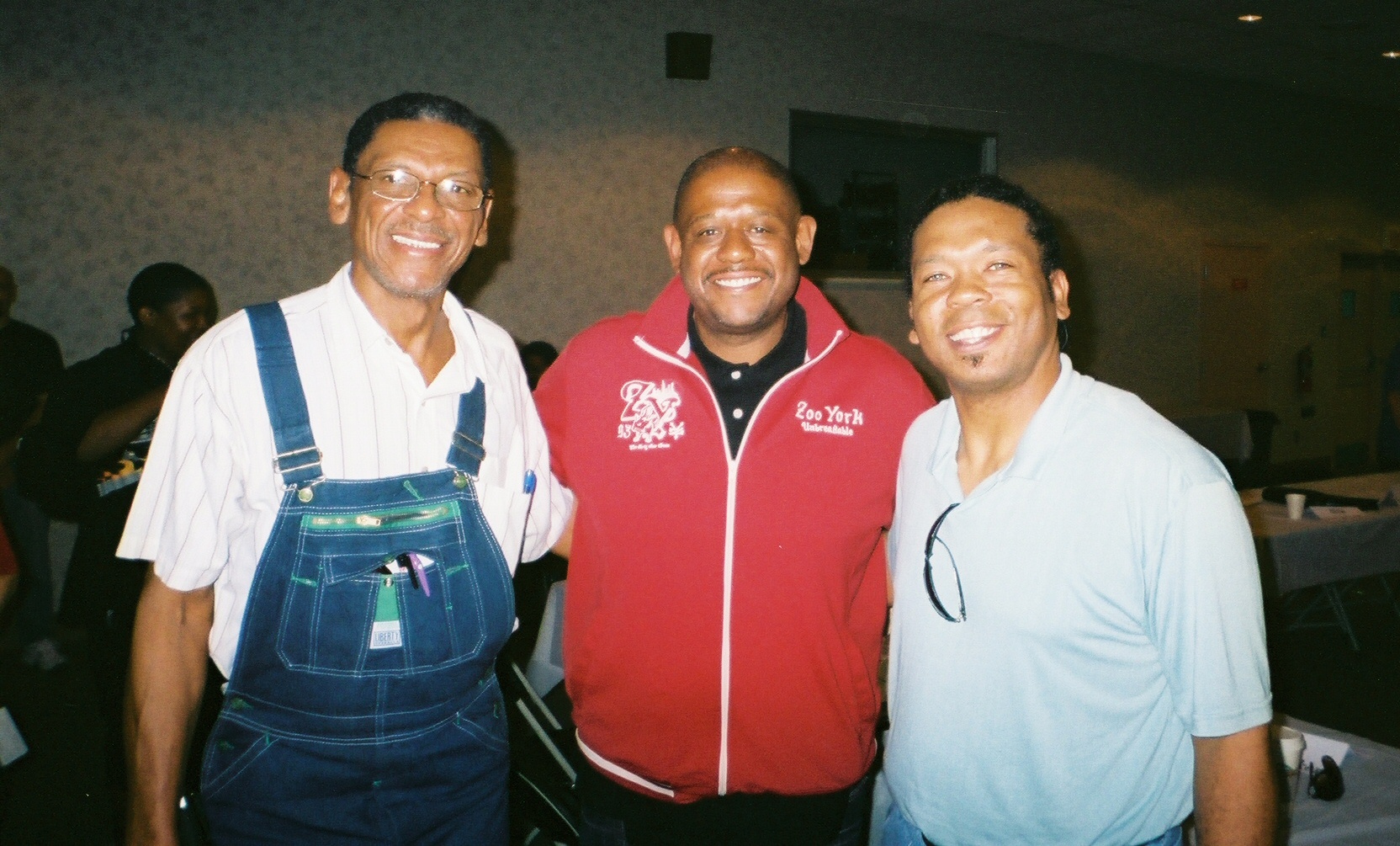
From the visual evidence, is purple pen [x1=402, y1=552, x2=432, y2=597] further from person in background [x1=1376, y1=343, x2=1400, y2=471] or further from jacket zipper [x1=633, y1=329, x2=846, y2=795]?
person in background [x1=1376, y1=343, x2=1400, y2=471]

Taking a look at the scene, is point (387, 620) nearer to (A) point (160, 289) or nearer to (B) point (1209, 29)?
(A) point (160, 289)


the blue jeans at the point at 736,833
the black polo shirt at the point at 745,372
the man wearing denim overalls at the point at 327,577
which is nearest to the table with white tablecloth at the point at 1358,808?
the blue jeans at the point at 736,833

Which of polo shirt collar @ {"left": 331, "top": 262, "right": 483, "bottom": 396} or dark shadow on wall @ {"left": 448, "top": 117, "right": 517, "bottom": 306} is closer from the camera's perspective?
polo shirt collar @ {"left": 331, "top": 262, "right": 483, "bottom": 396}

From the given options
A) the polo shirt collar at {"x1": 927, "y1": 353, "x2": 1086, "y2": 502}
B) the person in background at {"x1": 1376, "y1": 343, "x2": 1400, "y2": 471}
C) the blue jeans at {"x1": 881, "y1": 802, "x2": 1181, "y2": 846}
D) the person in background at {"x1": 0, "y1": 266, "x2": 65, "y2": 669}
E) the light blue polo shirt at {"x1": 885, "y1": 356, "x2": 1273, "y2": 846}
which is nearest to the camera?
the light blue polo shirt at {"x1": 885, "y1": 356, "x2": 1273, "y2": 846}

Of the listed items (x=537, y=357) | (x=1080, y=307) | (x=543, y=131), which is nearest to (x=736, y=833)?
(x=537, y=357)

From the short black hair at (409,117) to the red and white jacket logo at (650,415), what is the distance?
0.47 metres

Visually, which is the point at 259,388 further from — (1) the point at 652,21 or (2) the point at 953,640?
(1) the point at 652,21

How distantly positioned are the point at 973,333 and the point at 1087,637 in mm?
459

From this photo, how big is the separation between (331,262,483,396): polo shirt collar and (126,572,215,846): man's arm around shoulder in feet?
1.47

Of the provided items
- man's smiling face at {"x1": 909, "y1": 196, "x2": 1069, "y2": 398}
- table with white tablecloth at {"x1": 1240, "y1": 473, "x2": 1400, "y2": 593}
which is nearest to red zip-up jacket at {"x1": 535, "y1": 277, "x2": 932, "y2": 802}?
man's smiling face at {"x1": 909, "y1": 196, "x2": 1069, "y2": 398}

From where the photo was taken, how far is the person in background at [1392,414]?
17.0 feet

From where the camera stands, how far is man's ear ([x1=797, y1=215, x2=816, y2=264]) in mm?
1789

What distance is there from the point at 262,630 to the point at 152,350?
2.09m

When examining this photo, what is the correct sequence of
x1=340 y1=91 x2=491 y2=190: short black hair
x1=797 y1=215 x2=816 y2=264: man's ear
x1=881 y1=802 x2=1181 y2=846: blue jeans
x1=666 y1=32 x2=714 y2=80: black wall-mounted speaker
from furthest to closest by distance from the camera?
1. x1=666 y1=32 x2=714 y2=80: black wall-mounted speaker
2. x1=797 y1=215 x2=816 y2=264: man's ear
3. x1=340 y1=91 x2=491 y2=190: short black hair
4. x1=881 y1=802 x2=1181 y2=846: blue jeans
